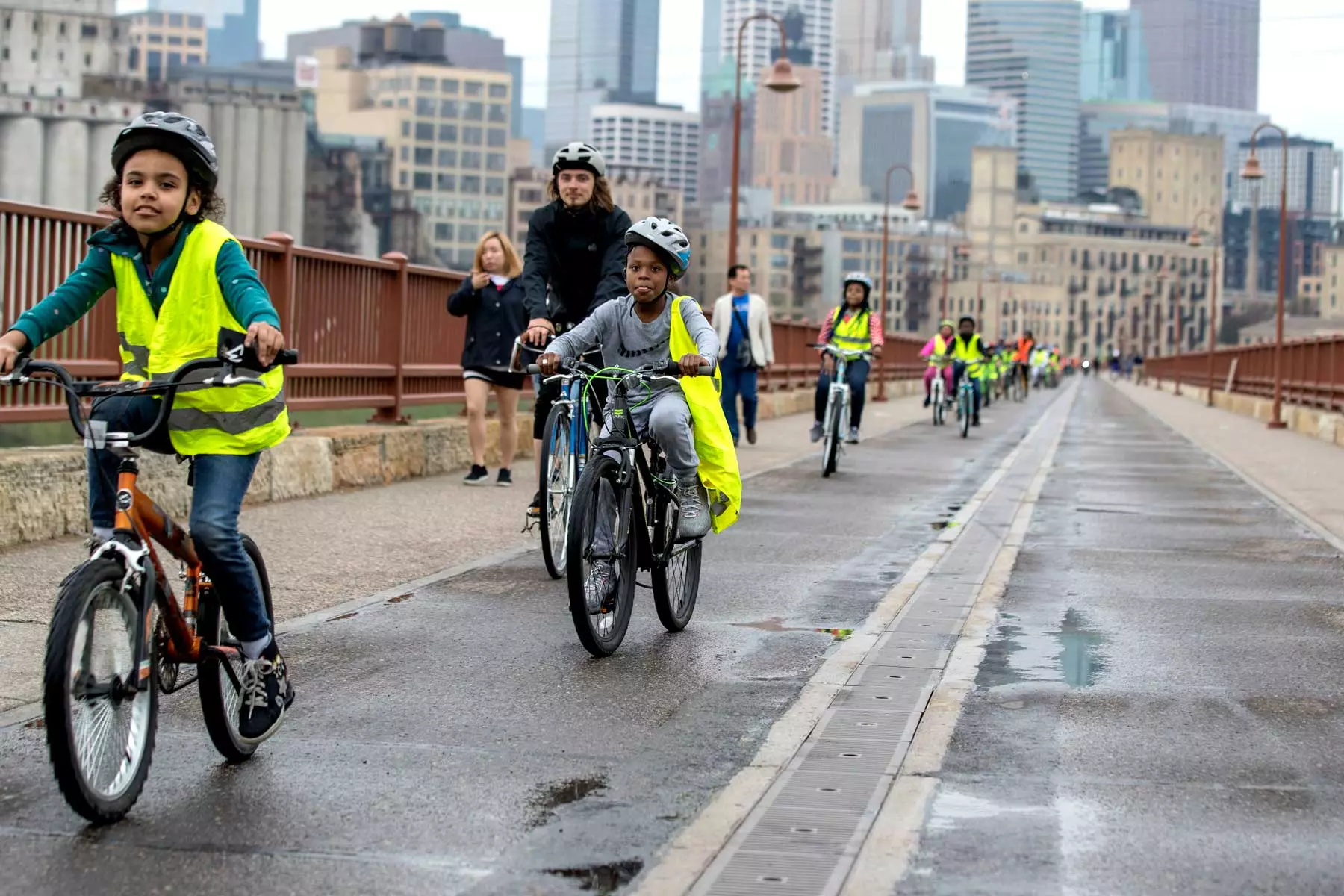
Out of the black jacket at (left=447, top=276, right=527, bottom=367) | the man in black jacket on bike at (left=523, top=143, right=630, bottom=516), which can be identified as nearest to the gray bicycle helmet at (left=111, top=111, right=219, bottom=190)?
the man in black jacket on bike at (left=523, top=143, right=630, bottom=516)

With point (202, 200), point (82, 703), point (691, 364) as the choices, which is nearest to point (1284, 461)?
point (691, 364)

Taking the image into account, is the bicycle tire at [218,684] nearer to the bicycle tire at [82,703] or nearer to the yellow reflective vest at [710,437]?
the bicycle tire at [82,703]

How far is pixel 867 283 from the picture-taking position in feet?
62.2

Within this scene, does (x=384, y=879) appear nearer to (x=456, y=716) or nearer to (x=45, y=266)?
(x=456, y=716)

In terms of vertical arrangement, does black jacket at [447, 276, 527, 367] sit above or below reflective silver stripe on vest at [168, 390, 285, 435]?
above

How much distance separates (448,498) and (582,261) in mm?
4138

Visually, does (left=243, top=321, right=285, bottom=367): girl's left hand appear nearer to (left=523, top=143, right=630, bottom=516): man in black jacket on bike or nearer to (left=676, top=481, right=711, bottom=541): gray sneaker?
(left=676, top=481, right=711, bottom=541): gray sneaker

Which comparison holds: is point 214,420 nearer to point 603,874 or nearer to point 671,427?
point 603,874

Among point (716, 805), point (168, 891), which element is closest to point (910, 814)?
point (716, 805)

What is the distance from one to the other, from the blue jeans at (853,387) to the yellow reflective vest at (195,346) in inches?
512

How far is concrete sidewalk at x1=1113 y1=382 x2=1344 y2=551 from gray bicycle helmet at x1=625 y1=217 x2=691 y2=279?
6.09 m

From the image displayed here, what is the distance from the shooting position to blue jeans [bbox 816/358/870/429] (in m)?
18.8

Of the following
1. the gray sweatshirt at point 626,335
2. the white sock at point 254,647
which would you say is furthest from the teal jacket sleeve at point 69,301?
the gray sweatshirt at point 626,335

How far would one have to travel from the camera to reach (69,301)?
5.20m
